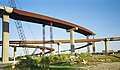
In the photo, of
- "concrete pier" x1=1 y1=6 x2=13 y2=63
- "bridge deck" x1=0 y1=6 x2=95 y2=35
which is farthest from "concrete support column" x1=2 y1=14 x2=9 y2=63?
"bridge deck" x1=0 y1=6 x2=95 y2=35

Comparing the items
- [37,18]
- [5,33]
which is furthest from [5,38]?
[37,18]

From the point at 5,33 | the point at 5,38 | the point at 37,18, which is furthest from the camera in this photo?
the point at 37,18

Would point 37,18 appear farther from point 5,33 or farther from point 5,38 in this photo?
point 5,38

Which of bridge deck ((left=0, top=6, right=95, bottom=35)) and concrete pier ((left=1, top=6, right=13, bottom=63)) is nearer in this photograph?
concrete pier ((left=1, top=6, right=13, bottom=63))

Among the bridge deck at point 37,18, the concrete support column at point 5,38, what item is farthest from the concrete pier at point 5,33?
the bridge deck at point 37,18

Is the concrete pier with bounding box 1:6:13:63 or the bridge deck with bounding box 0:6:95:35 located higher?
the bridge deck with bounding box 0:6:95:35

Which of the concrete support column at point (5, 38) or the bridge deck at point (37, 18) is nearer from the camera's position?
the concrete support column at point (5, 38)

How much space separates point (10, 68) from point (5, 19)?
3325 cm

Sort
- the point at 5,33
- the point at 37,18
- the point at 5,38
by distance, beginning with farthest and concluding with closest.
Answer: the point at 37,18
the point at 5,33
the point at 5,38

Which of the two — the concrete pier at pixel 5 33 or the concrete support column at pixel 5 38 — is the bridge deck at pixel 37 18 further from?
the concrete support column at pixel 5 38

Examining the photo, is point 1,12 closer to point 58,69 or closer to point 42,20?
point 42,20

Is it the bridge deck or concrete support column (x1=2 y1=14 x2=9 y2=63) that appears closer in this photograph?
concrete support column (x1=2 y1=14 x2=9 y2=63)

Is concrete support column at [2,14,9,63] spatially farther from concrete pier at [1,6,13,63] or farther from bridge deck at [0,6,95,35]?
bridge deck at [0,6,95,35]

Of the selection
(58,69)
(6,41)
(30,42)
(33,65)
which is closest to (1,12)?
(6,41)
